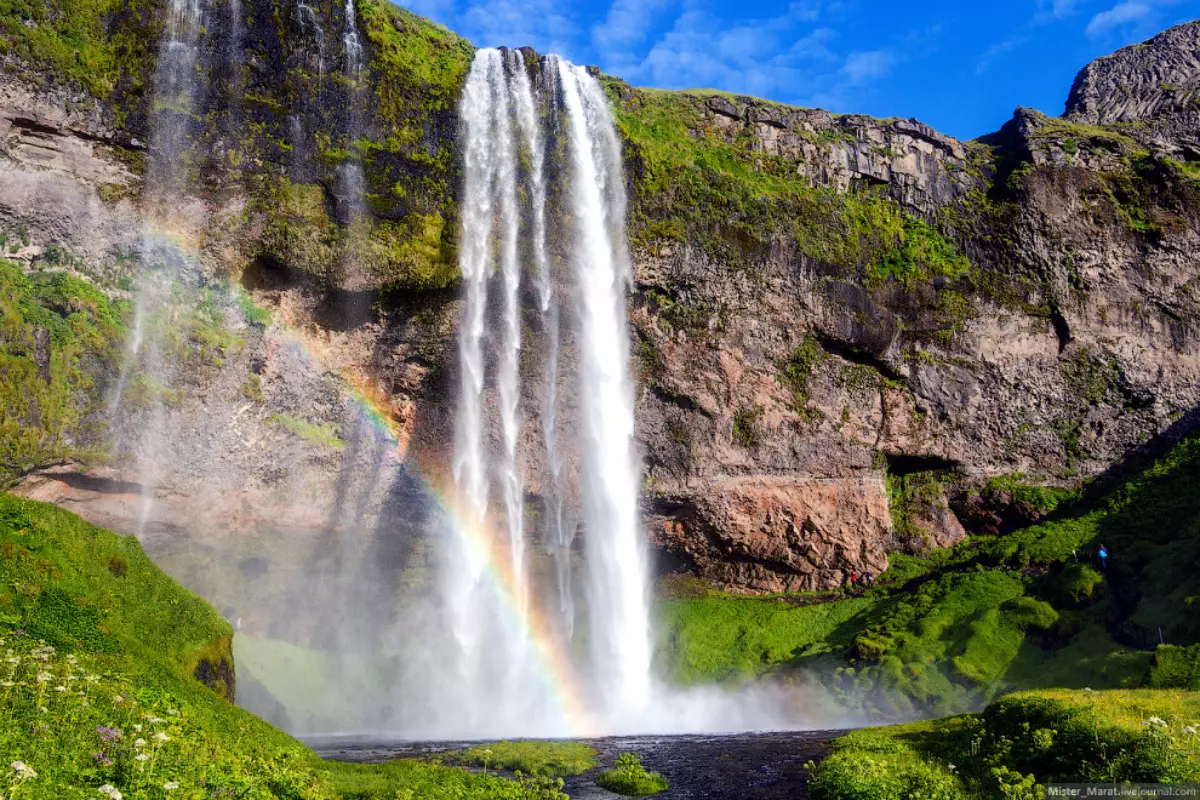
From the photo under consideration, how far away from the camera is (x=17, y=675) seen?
36.3 feet

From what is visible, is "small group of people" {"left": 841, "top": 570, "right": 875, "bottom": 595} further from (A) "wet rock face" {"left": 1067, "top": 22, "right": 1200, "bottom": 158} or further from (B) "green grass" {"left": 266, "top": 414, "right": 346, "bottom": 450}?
(A) "wet rock face" {"left": 1067, "top": 22, "right": 1200, "bottom": 158}

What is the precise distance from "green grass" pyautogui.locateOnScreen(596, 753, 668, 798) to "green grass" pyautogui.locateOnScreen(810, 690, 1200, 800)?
318cm

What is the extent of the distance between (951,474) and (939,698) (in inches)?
721

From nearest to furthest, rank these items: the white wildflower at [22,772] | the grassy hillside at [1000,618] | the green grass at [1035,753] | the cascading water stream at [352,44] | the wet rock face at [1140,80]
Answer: the white wildflower at [22,772] < the green grass at [1035,753] < the grassy hillside at [1000,618] < the cascading water stream at [352,44] < the wet rock face at [1140,80]

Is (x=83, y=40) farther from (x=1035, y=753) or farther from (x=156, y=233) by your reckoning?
(x=1035, y=753)

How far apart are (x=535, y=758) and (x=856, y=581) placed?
1116 inches

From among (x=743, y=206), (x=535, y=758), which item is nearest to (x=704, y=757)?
(x=535, y=758)

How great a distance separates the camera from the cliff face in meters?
36.5

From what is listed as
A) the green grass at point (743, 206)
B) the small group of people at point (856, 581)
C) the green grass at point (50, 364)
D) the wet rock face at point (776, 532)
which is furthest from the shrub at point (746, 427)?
the green grass at point (50, 364)

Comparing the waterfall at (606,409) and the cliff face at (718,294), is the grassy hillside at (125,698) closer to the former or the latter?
the cliff face at (718,294)

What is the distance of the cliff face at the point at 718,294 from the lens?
36.5 m

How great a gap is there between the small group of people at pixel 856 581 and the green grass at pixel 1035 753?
24.6 m

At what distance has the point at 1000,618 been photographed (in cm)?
3503

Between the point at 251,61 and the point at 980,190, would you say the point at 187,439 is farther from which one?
the point at 980,190
